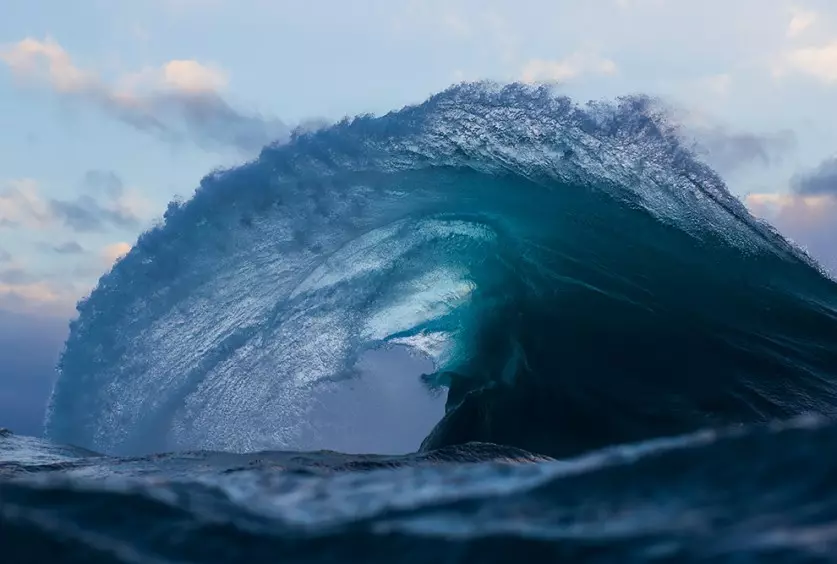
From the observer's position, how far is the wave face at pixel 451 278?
10.2m

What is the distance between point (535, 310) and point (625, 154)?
2799 mm

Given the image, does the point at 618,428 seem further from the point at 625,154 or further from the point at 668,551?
the point at 668,551

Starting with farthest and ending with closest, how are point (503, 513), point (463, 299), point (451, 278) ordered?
point (463, 299) → point (451, 278) → point (503, 513)

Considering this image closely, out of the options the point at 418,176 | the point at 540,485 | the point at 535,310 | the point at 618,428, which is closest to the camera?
the point at 540,485

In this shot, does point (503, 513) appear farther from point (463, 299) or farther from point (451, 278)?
point (463, 299)

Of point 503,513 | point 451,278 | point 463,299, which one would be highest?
point 451,278

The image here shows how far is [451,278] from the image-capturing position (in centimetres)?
1265

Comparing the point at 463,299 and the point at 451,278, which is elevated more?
the point at 451,278

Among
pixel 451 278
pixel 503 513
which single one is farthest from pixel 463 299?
pixel 503 513

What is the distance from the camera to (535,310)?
1101 centimetres

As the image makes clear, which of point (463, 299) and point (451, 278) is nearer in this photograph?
point (451, 278)

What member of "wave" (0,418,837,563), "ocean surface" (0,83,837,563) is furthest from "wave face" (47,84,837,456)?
"wave" (0,418,837,563)

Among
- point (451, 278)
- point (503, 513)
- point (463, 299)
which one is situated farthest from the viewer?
point (463, 299)

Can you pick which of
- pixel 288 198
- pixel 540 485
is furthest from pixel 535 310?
pixel 540 485
